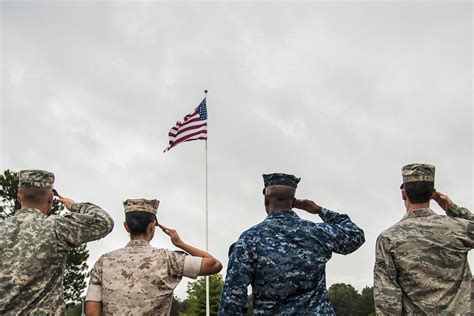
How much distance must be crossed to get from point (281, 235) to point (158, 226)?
3.82 ft

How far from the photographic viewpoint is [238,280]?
5.03 m

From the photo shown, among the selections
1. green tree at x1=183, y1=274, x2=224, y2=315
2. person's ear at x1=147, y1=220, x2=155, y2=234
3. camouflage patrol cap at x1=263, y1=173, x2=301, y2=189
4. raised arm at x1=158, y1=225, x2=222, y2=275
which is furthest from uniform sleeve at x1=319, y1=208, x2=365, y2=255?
green tree at x1=183, y1=274, x2=224, y2=315

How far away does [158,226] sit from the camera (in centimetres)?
556

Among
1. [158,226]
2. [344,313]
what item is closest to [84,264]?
[158,226]

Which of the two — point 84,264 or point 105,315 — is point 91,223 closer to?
point 105,315

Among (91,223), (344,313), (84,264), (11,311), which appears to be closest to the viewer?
(11,311)

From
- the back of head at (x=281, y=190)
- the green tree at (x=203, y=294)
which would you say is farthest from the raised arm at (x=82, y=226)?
the green tree at (x=203, y=294)

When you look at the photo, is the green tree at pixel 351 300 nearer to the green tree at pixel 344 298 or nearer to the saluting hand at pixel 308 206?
the green tree at pixel 344 298

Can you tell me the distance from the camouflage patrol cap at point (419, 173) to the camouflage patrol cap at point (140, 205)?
7.54 ft

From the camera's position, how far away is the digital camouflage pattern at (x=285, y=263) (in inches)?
196

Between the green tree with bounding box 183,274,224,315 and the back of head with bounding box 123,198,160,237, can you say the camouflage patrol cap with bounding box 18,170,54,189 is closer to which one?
the back of head with bounding box 123,198,160,237

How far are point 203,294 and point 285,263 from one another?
187 ft

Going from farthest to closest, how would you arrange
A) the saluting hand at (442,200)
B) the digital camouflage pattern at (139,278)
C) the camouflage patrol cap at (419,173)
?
the saluting hand at (442,200), the camouflage patrol cap at (419,173), the digital camouflage pattern at (139,278)

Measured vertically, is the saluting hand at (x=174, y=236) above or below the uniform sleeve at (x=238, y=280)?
above
